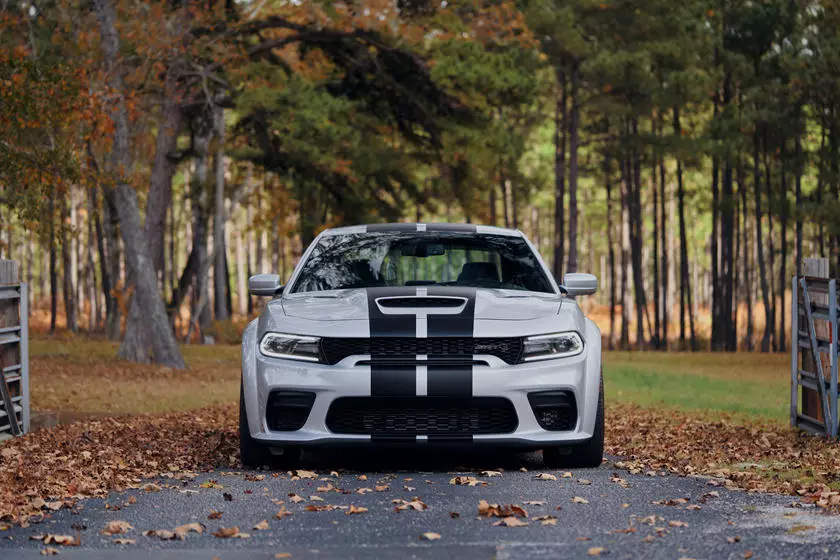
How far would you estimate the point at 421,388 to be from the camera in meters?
8.62

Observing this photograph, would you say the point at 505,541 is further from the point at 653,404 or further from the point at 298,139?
the point at 298,139

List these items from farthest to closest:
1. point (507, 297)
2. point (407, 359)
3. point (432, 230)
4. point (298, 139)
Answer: point (298, 139)
point (432, 230)
point (507, 297)
point (407, 359)

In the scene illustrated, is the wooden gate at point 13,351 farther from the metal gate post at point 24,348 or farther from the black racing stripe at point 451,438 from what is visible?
the black racing stripe at point 451,438

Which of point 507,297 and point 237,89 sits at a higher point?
point 237,89

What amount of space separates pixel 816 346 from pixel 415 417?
448 cm

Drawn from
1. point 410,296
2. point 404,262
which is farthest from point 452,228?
point 410,296

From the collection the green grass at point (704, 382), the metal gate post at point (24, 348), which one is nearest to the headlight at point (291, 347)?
the metal gate post at point (24, 348)

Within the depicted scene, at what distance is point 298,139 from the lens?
103 ft

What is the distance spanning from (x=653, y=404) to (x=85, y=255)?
5679cm

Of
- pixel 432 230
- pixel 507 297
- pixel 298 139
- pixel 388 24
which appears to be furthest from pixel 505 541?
pixel 388 24

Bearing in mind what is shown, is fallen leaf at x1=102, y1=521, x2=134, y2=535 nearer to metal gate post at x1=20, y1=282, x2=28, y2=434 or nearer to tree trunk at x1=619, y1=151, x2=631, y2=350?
metal gate post at x1=20, y1=282, x2=28, y2=434

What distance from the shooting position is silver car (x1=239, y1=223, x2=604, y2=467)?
8.64 m

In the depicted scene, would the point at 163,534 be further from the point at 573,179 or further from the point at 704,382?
the point at 573,179

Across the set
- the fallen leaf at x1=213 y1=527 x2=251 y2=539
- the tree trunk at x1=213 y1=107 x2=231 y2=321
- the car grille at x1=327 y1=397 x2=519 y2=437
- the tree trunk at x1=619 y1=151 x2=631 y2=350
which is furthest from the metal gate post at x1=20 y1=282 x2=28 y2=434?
the tree trunk at x1=619 y1=151 x2=631 y2=350
